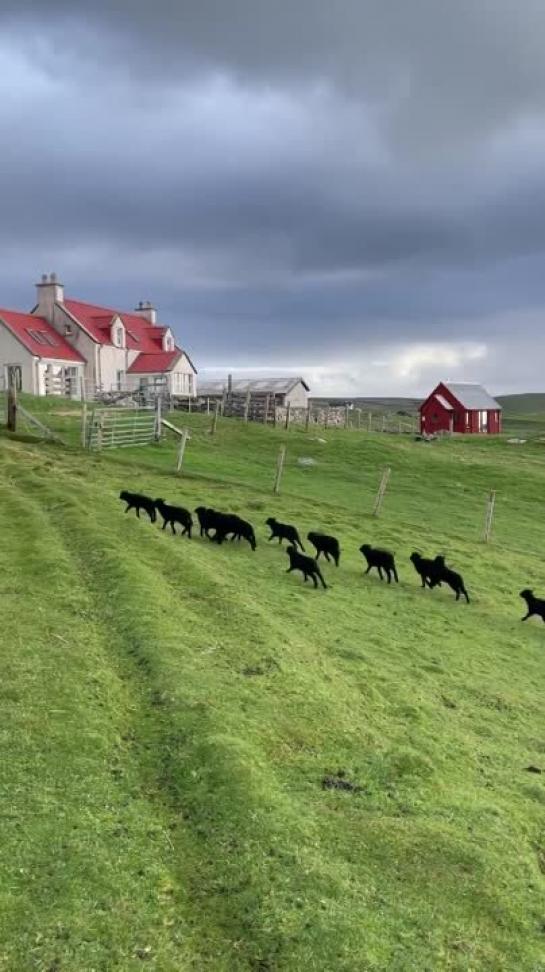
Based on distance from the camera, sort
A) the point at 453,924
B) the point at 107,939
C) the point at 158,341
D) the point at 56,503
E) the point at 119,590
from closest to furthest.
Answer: the point at 107,939, the point at 453,924, the point at 119,590, the point at 56,503, the point at 158,341

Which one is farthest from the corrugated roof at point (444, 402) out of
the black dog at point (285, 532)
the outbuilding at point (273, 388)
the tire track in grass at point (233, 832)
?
the tire track in grass at point (233, 832)

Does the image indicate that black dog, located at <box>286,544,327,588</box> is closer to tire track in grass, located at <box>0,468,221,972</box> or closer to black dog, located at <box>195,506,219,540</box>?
black dog, located at <box>195,506,219,540</box>

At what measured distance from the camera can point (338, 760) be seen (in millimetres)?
9102

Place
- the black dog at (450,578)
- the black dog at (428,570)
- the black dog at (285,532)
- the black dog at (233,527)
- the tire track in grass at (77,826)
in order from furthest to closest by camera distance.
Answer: the black dog at (285,532), the black dog at (233,527), the black dog at (428,570), the black dog at (450,578), the tire track in grass at (77,826)

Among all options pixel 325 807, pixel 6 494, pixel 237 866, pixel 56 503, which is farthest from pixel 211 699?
pixel 6 494

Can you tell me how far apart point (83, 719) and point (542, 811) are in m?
5.60

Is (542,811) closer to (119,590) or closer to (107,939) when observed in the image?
(107,939)

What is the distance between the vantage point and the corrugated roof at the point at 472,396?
90.6 m

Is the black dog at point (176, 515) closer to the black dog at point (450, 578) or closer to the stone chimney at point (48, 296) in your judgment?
the black dog at point (450, 578)

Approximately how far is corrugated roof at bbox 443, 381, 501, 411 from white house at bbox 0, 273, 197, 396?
33.1m

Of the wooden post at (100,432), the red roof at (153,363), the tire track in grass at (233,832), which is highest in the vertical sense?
the red roof at (153,363)

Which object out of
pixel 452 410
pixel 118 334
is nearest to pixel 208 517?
pixel 118 334

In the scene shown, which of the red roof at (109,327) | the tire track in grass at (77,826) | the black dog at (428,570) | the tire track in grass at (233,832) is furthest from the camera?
the red roof at (109,327)

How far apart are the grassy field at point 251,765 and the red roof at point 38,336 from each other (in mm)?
44980
